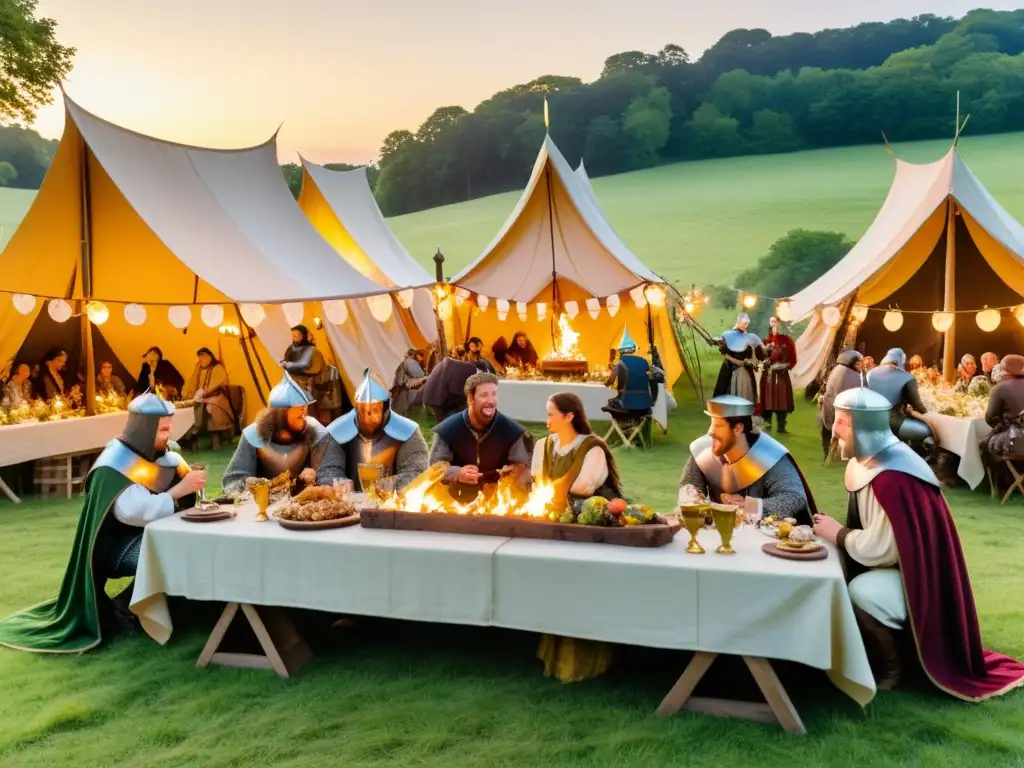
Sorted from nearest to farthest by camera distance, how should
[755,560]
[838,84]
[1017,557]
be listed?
1. [755,560]
2. [1017,557]
3. [838,84]

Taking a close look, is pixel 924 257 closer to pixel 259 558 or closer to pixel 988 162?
pixel 259 558

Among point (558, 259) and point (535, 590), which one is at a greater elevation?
point (558, 259)

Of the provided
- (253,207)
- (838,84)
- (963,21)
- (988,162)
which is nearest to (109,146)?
(253,207)

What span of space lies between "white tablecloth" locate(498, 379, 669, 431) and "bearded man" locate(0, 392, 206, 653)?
6700 mm

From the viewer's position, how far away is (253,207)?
10.1 meters

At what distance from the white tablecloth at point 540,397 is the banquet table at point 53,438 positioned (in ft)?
15.6

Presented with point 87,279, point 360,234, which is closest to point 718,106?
point 360,234

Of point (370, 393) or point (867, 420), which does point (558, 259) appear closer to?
point (370, 393)

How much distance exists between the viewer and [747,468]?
12.2ft

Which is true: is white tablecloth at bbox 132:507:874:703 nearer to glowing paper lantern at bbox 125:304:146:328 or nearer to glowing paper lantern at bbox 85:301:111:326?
glowing paper lantern at bbox 85:301:111:326

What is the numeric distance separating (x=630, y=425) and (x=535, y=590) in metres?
6.74

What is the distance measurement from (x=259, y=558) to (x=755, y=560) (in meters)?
2.00

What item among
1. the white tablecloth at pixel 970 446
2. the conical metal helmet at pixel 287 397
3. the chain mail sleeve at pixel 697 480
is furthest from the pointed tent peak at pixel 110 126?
the white tablecloth at pixel 970 446

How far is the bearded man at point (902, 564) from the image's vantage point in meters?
3.04
